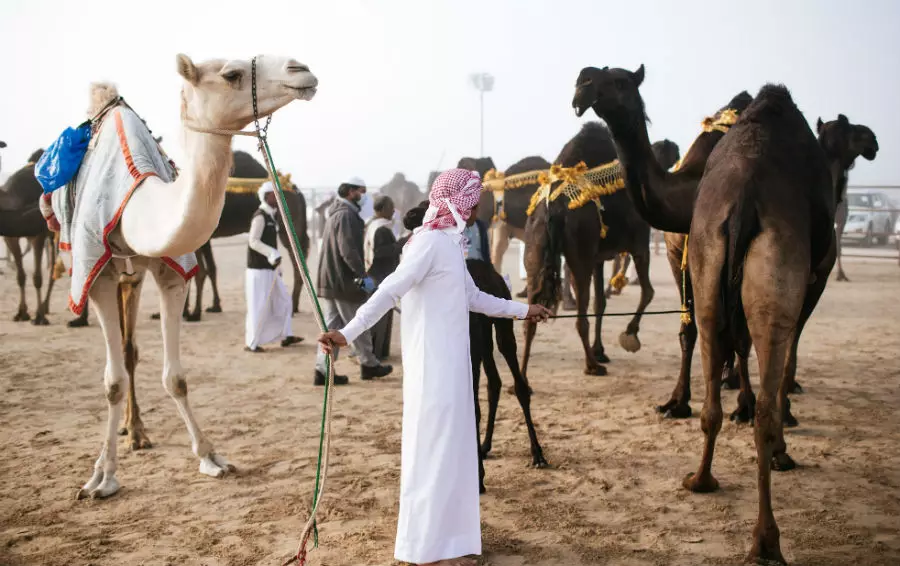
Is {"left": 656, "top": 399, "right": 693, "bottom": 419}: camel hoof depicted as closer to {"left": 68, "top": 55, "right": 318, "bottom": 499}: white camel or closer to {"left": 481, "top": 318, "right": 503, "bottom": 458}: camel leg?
{"left": 481, "top": 318, "right": 503, "bottom": 458}: camel leg

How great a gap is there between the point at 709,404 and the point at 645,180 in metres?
1.58

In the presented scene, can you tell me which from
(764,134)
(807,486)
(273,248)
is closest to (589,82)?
(764,134)

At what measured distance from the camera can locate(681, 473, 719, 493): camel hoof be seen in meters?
4.71

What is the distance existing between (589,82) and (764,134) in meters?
1.15

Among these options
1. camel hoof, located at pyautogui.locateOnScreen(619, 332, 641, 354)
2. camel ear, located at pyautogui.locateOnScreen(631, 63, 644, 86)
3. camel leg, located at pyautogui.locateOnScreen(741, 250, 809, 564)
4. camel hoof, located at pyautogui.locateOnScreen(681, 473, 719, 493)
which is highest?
camel ear, located at pyautogui.locateOnScreen(631, 63, 644, 86)

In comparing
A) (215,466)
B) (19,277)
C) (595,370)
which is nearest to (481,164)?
(595,370)

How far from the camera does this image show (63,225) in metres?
5.31

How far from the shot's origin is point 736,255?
162 inches

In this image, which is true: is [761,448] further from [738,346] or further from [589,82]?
[589,82]

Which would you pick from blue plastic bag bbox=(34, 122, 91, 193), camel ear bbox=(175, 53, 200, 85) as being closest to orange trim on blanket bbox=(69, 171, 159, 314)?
blue plastic bag bbox=(34, 122, 91, 193)

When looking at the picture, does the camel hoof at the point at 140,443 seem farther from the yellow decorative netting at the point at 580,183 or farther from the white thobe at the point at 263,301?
the yellow decorative netting at the point at 580,183

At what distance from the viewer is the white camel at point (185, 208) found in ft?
13.2

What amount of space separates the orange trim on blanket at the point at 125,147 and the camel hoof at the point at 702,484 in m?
3.83

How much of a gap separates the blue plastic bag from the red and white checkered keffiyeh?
2707 millimetres
